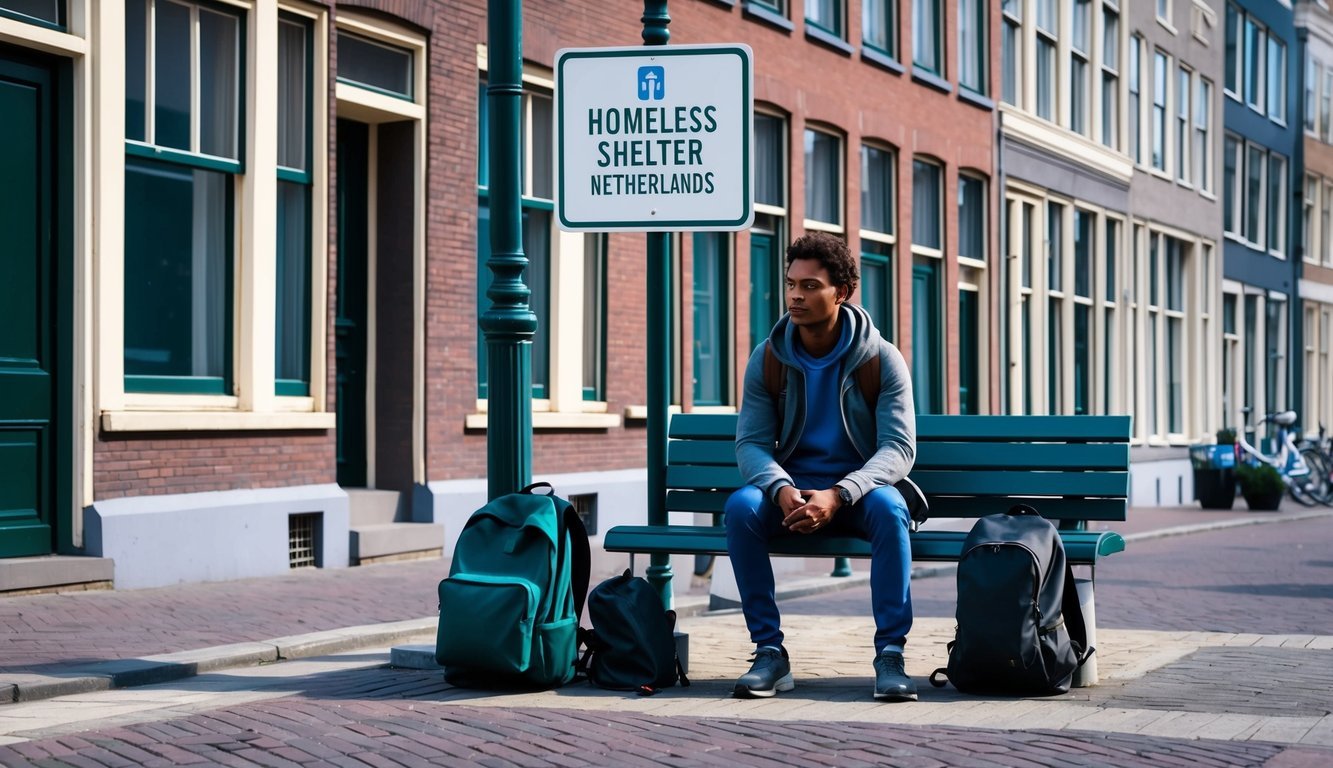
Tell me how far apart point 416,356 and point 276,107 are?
217 cm

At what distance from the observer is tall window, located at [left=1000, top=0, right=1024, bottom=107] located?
2527cm

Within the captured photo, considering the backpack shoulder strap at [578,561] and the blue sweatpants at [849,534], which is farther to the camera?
the backpack shoulder strap at [578,561]

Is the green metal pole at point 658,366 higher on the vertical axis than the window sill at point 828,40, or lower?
lower

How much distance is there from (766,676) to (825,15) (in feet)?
47.5

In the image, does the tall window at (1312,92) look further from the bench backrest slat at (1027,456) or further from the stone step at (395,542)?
the bench backrest slat at (1027,456)

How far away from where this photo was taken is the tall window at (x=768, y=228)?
18.8 metres

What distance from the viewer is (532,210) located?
1511 cm

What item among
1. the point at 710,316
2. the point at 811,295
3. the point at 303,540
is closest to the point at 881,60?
the point at 710,316

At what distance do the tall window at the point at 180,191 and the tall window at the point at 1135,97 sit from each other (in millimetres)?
19984

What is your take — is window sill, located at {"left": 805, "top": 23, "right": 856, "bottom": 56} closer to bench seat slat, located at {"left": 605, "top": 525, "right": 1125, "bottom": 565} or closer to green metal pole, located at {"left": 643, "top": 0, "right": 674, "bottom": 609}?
green metal pole, located at {"left": 643, "top": 0, "right": 674, "bottom": 609}

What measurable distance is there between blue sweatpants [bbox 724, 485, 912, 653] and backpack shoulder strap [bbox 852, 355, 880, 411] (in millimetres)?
371

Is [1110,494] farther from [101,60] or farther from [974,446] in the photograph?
[101,60]

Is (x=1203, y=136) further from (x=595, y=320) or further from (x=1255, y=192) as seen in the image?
(x=595, y=320)

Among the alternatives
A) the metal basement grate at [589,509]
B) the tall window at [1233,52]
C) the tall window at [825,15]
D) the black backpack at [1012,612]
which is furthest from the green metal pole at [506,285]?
the tall window at [1233,52]
